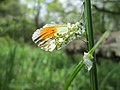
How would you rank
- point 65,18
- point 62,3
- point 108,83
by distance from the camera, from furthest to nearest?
point 108,83, point 62,3, point 65,18

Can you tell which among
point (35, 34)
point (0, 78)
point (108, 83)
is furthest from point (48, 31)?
point (108, 83)

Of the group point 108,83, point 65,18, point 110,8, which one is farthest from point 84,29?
point 108,83

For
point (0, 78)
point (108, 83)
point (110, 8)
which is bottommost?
point (108, 83)

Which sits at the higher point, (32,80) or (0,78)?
(0,78)

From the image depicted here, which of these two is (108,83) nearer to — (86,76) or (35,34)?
(86,76)

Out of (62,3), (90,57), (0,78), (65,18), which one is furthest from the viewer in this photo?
(62,3)

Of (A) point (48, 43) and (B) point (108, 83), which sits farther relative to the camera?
(B) point (108, 83)

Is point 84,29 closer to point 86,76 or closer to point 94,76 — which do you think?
point 94,76
